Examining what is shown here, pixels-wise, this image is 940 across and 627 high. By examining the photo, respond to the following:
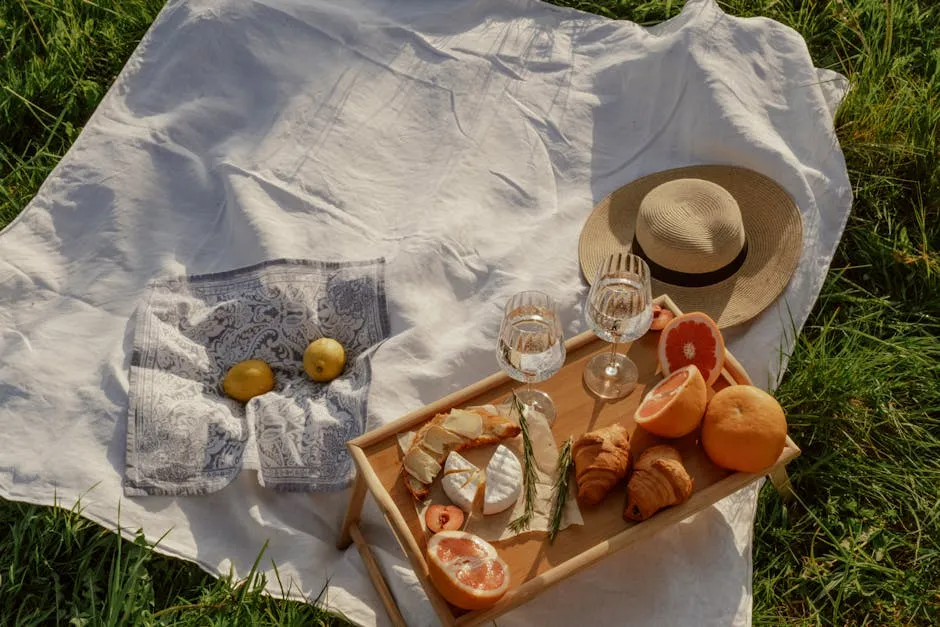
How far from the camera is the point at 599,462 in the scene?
2.34m

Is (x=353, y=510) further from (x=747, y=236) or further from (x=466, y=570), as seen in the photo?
(x=747, y=236)

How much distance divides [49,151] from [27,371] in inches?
47.7

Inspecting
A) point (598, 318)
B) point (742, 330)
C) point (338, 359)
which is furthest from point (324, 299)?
point (742, 330)

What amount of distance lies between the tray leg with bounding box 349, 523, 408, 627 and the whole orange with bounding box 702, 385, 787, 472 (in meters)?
1.03

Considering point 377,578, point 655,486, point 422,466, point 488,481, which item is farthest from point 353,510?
point 655,486

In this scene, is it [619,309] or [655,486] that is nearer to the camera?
[655,486]

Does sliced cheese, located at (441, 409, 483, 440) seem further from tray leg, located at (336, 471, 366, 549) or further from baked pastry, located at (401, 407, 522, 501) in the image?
tray leg, located at (336, 471, 366, 549)

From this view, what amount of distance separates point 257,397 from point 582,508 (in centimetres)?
126

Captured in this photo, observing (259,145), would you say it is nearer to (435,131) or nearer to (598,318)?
(435,131)

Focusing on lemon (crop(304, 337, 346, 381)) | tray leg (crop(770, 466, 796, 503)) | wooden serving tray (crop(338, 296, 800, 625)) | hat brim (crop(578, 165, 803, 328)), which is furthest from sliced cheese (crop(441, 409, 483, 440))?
tray leg (crop(770, 466, 796, 503))

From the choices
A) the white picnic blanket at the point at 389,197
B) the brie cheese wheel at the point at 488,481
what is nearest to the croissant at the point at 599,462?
the brie cheese wheel at the point at 488,481

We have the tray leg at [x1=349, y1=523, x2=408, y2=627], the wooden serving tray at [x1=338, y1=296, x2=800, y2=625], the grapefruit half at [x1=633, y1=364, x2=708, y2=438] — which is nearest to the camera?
the wooden serving tray at [x1=338, y1=296, x2=800, y2=625]

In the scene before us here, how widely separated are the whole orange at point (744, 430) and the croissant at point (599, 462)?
0.76 feet

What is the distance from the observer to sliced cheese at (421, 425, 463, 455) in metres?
2.42
